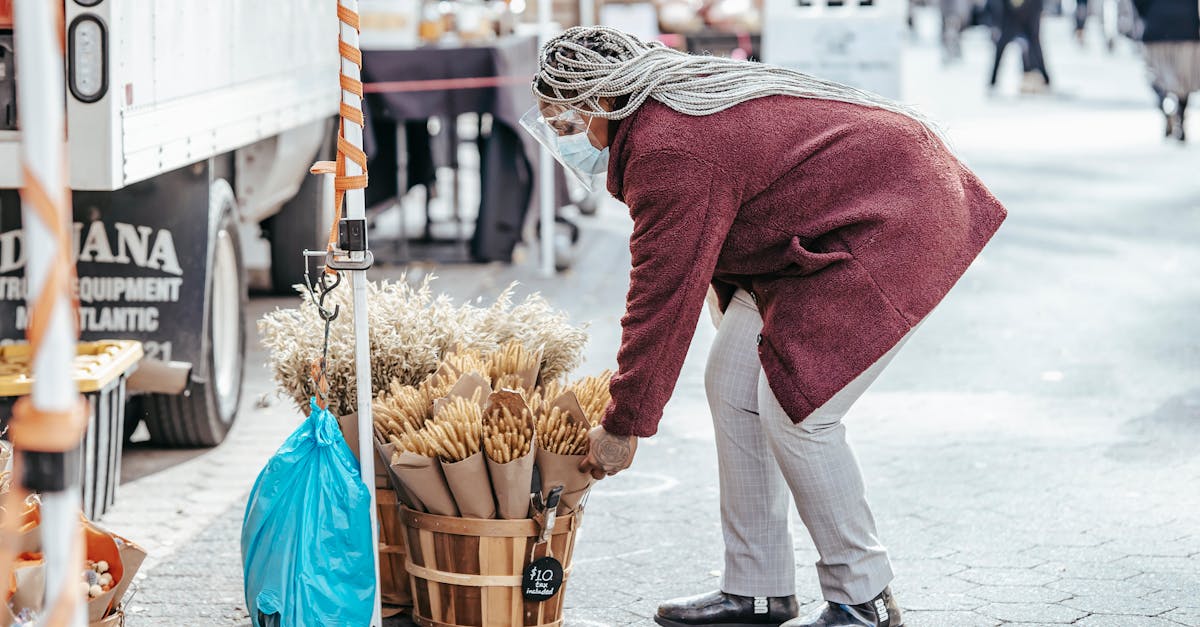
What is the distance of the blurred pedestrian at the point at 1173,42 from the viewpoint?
44.2ft

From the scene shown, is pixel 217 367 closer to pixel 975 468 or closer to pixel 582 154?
pixel 582 154

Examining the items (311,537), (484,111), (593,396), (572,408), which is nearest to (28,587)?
(311,537)

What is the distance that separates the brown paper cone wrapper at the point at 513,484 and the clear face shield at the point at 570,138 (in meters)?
0.66

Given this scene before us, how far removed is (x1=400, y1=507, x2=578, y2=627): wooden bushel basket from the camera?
11.2 ft

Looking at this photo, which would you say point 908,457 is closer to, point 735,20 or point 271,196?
point 271,196

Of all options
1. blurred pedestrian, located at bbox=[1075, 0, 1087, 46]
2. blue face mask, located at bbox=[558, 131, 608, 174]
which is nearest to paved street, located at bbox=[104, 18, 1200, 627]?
blue face mask, located at bbox=[558, 131, 608, 174]

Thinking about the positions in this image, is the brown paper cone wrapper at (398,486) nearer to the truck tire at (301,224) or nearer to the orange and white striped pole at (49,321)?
the orange and white striped pole at (49,321)

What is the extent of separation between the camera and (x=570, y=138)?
3.39 m

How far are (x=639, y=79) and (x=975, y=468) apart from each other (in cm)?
261

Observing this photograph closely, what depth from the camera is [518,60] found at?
9164mm

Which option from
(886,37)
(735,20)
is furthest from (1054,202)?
(735,20)

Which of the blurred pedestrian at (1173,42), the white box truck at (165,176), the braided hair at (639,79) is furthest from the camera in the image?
the blurred pedestrian at (1173,42)

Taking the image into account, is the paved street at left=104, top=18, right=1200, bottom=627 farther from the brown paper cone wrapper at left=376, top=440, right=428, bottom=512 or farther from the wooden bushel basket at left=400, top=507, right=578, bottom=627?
the brown paper cone wrapper at left=376, top=440, right=428, bottom=512

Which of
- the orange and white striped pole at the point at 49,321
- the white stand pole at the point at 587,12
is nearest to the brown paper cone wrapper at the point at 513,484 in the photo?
the orange and white striped pole at the point at 49,321
